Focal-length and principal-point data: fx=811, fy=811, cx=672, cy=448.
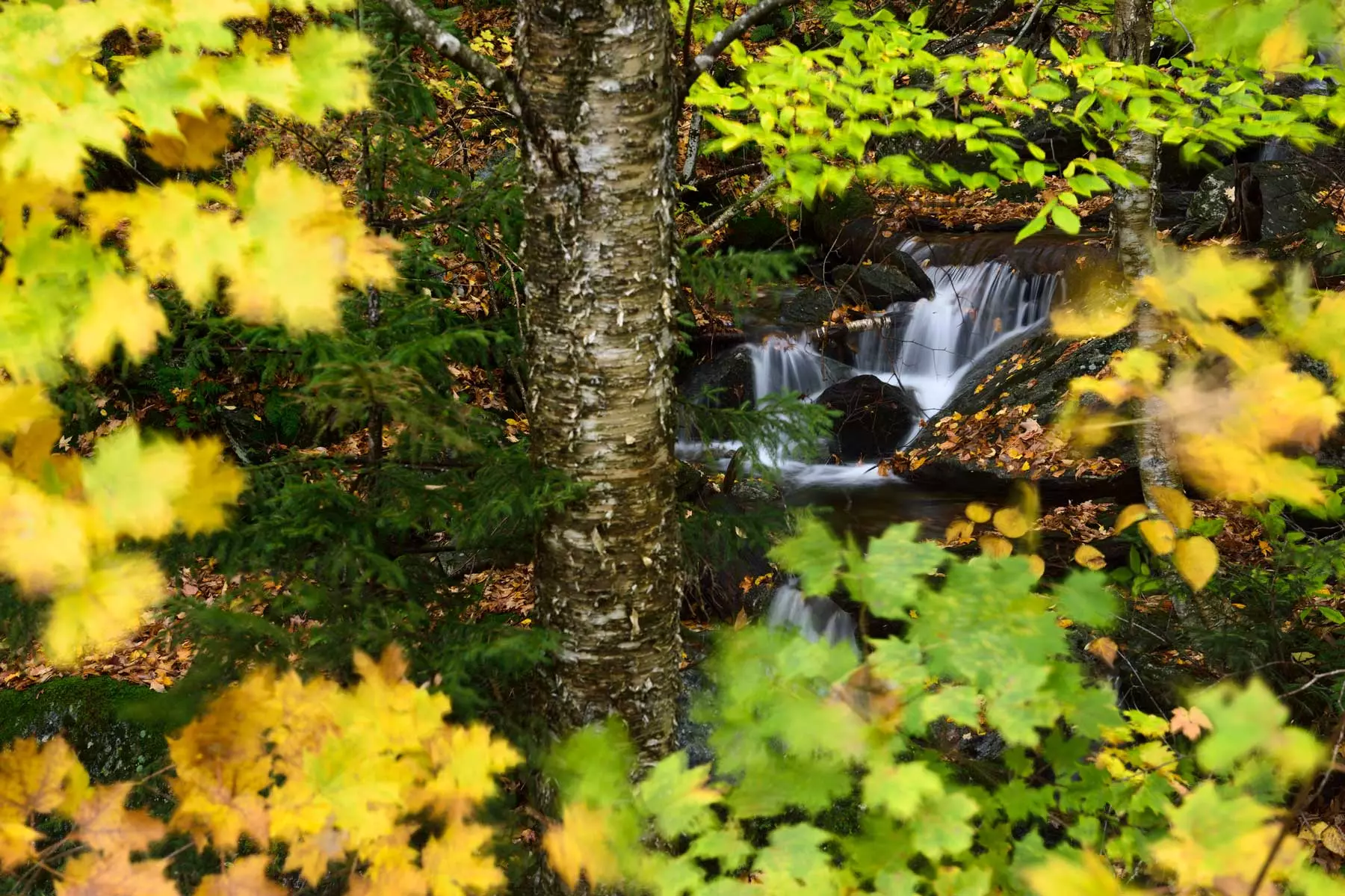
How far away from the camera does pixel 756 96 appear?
117 inches

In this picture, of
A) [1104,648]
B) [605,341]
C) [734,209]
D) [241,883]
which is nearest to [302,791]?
[241,883]

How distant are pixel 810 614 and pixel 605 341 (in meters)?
4.15

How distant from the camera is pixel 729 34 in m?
2.50

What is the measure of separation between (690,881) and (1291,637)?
364cm

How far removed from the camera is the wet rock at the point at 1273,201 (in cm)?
859

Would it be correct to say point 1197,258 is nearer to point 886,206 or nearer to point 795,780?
point 795,780

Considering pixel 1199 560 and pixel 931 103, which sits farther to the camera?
pixel 1199 560

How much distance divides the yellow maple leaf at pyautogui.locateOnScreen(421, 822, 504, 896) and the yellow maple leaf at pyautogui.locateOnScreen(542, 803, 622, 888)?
21cm

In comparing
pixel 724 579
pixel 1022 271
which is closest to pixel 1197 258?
pixel 724 579

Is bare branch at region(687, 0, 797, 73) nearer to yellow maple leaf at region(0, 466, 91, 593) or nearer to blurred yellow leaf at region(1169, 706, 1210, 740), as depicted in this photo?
yellow maple leaf at region(0, 466, 91, 593)

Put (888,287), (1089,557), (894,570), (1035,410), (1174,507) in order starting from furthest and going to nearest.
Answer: (888,287) → (1035,410) → (1089,557) → (1174,507) → (894,570)

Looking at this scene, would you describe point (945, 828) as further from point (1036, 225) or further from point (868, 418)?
point (868, 418)

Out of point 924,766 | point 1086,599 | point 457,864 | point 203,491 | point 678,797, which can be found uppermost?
point 203,491

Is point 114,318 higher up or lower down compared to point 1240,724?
higher up
